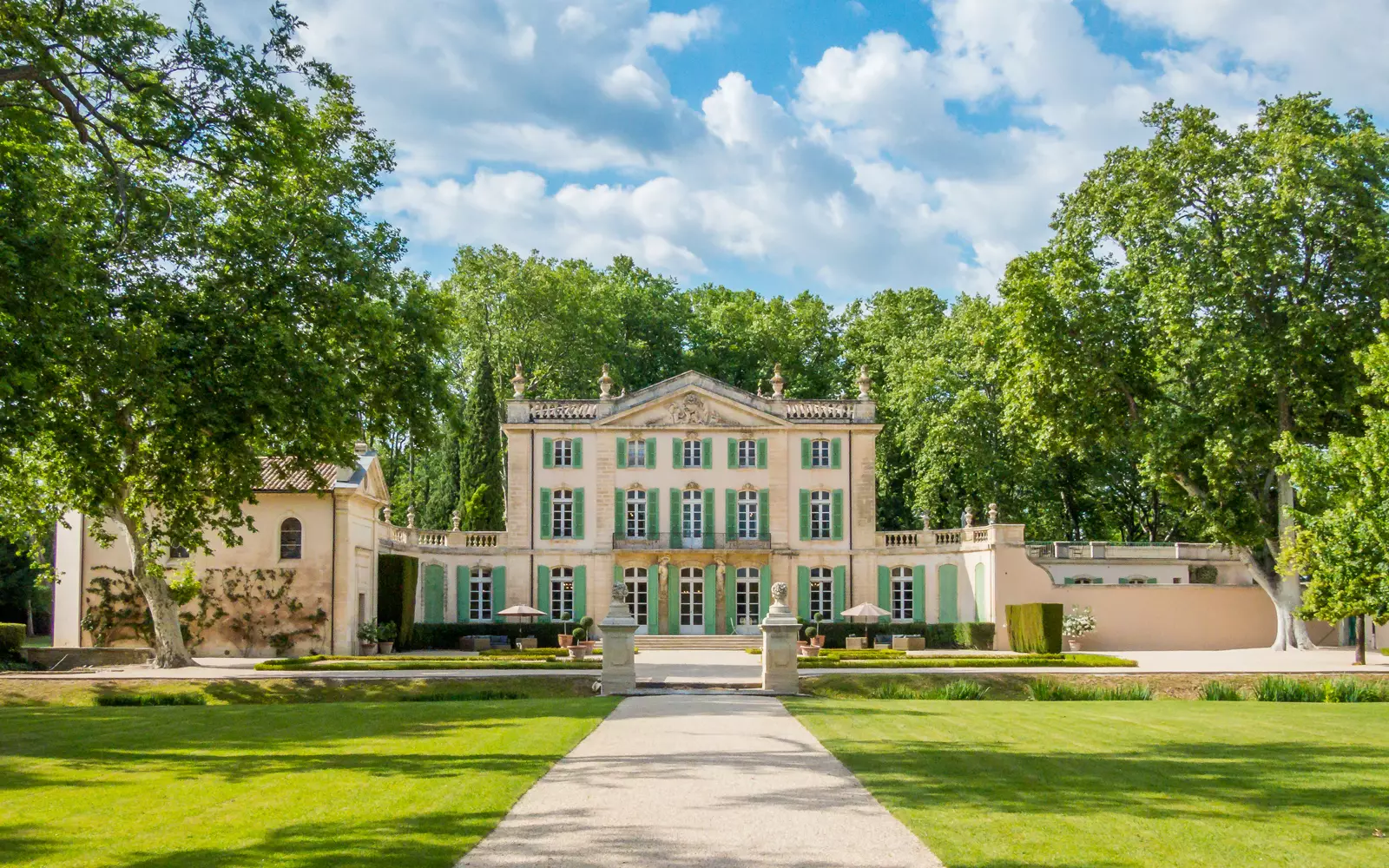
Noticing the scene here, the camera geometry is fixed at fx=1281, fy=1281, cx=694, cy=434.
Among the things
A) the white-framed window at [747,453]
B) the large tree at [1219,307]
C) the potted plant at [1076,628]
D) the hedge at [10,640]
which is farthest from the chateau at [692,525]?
the hedge at [10,640]

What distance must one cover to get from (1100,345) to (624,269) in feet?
95.5

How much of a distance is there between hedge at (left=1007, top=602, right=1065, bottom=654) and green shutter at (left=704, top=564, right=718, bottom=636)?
31.8 feet

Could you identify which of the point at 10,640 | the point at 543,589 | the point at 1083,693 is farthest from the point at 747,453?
the point at 1083,693

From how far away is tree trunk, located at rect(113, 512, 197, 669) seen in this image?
23.3 meters

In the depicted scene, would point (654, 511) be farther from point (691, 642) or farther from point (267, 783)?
point (267, 783)

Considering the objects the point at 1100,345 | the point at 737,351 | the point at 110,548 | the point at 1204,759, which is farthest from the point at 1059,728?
the point at 737,351

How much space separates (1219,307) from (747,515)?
16.4 meters

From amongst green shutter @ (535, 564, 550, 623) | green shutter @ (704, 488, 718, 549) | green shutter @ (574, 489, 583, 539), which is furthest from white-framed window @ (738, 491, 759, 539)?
green shutter @ (535, 564, 550, 623)

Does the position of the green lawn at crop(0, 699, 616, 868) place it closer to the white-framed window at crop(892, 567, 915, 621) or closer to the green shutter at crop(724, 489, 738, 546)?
the green shutter at crop(724, 489, 738, 546)

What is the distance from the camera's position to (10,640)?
26.0m

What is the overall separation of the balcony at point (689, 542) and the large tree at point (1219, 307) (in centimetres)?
1141

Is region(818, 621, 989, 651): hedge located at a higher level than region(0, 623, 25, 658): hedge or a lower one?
lower

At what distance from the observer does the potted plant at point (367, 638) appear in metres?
31.1

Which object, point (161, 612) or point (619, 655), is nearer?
point (619, 655)
